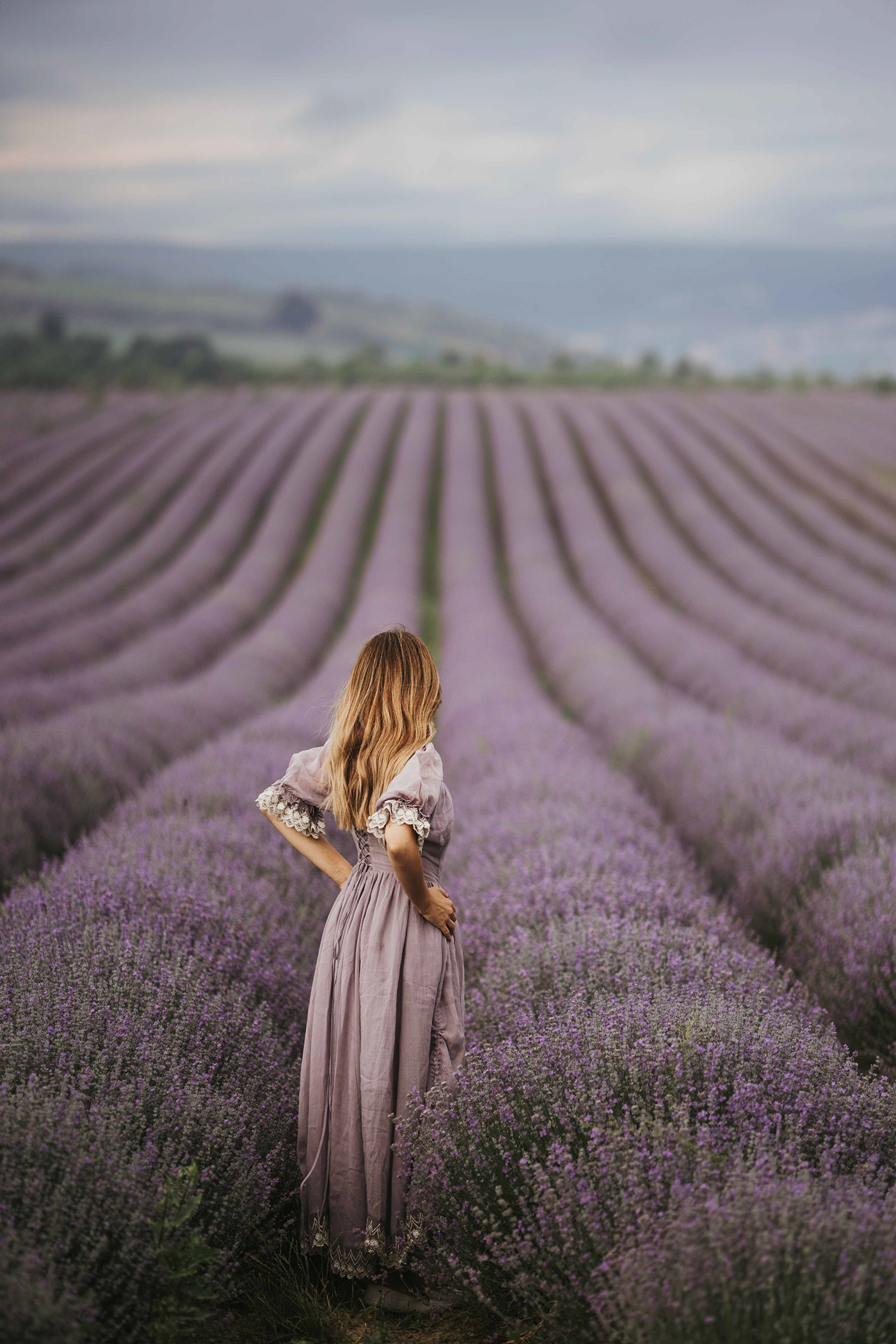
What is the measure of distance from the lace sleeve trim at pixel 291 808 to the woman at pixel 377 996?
101mm

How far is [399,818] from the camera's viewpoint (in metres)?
1.81

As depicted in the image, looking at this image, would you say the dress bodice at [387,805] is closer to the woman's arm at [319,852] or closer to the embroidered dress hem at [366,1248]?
the woman's arm at [319,852]

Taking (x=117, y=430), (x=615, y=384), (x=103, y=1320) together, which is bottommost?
(x=103, y=1320)

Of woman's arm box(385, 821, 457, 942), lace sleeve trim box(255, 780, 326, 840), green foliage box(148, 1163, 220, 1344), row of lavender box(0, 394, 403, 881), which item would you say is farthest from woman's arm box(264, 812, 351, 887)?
row of lavender box(0, 394, 403, 881)

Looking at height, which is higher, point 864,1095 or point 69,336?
point 69,336

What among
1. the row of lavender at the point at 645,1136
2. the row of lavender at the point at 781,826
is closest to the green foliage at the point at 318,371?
the row of lavender at the point at 781,826

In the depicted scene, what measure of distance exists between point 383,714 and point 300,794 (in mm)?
320

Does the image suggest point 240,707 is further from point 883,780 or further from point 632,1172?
point 632,1172

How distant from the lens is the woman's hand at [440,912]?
194 centimetres

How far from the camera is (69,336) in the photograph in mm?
36344

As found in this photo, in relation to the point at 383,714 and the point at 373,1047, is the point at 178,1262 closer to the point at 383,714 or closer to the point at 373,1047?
the point at 373,1047

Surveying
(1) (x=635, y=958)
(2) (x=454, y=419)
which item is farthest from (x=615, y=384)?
(1) (x=635, y=958)

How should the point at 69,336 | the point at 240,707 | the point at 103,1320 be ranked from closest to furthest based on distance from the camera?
the point at 103,1320
the point at 240,707
the point at 69,336

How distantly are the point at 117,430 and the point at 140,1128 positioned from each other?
73.0ft
